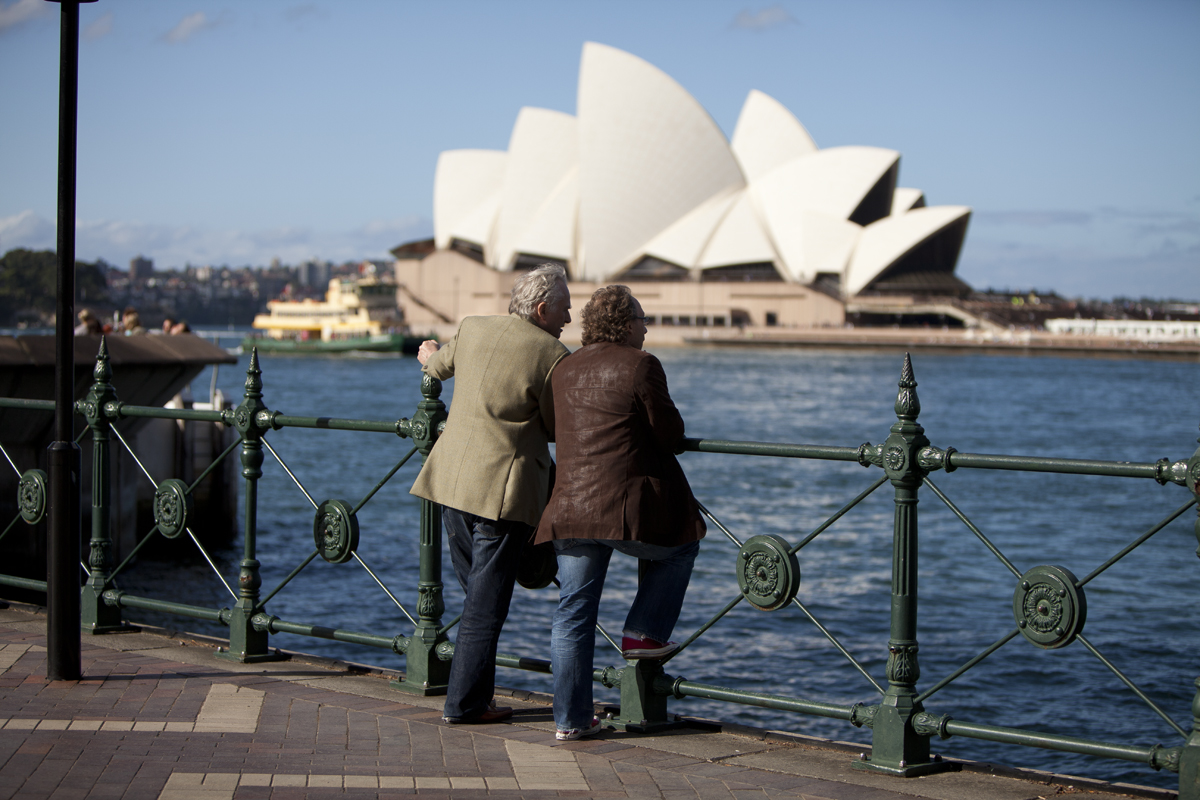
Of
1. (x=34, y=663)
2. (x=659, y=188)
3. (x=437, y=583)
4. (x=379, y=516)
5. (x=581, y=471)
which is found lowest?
(x=379, y=516)

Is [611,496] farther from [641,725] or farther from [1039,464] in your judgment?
[1039,464]

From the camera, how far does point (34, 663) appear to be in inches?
167

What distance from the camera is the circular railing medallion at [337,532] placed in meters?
4.25

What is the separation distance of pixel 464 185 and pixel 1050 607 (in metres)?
82.5

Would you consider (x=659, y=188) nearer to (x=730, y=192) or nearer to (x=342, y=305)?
(x=730, y=192)

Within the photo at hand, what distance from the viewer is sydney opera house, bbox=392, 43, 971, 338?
67750 millimetres

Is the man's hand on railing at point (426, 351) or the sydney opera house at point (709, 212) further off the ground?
the sydney opera house at point (709, 212)

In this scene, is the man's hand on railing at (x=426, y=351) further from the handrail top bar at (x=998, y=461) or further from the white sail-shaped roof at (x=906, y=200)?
the white sail-shaped roof at (x=906, y=200)

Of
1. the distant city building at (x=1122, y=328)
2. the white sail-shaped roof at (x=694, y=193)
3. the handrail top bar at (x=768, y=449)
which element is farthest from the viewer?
the distant city building at (x=1122, y=328)

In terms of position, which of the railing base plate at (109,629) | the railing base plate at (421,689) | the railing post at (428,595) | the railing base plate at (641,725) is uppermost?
the railing post at (428,595)

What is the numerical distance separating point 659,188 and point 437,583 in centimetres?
6844

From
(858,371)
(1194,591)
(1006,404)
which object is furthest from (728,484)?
(858,371)

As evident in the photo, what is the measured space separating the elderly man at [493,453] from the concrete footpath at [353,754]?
0.87ft

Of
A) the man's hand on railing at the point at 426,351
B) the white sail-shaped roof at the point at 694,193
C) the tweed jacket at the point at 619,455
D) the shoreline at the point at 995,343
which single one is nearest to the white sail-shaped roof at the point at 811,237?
the white sail-shaped roof at the point at 694,193
